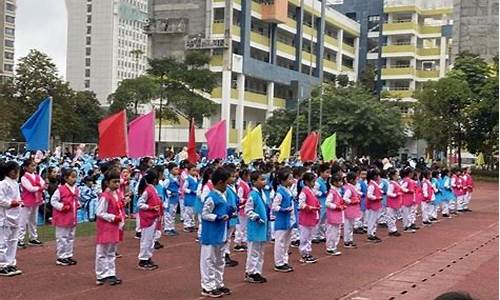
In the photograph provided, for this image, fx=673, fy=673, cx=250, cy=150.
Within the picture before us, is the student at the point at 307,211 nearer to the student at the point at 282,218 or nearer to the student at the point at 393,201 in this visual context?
the student at the point at 282,218

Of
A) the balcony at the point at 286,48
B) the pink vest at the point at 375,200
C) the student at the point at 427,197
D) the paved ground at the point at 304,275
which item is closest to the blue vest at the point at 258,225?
the paved ground at the point at 304,275

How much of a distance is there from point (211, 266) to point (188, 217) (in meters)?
6.42

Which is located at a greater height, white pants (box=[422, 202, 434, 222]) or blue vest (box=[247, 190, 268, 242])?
blue vest (box=[247, 190, 268, 242])

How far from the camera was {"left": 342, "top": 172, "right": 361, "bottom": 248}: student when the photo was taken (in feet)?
40.6

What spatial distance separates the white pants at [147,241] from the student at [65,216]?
1062 mm

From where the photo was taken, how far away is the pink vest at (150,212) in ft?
31.8

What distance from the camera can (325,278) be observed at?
31.5 ft

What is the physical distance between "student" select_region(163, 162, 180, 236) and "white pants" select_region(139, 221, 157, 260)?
3745mm

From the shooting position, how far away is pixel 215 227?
8.14 m

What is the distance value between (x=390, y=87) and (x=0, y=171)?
58.5 m

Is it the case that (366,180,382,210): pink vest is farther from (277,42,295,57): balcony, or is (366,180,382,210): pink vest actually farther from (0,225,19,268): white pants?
(277,42,295,57): balcony

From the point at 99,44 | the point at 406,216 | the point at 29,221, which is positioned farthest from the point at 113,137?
the point at 99,44

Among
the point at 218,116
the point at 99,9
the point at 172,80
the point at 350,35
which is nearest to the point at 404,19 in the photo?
the point at 350,35

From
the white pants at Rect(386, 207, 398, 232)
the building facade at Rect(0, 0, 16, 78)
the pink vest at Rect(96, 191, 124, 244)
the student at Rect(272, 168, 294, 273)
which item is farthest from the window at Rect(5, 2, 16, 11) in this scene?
the pink vest at Rect(96, 191, 124, 244)
